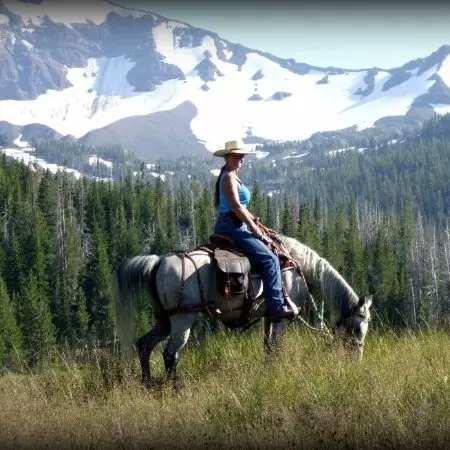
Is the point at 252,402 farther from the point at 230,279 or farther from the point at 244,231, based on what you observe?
the point at 244,231

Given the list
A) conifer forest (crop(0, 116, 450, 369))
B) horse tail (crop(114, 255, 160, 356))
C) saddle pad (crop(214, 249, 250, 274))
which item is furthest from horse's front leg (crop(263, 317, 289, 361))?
conifer forest (crop(0, 116, 450, 369))

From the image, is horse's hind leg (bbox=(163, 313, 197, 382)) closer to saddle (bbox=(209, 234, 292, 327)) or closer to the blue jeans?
saddle (bbox=(209, 234, 292, 327))

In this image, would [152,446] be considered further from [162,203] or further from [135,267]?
[162,203]

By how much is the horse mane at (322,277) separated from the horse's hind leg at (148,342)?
6.40 feet

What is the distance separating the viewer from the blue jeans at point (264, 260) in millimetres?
9688

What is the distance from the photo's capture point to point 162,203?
474 feet

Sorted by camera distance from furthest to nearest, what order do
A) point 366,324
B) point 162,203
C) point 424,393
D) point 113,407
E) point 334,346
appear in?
1. point 162,203
2. point 366,324
3. point 334,346
4. point 113,407
5. point 424,393

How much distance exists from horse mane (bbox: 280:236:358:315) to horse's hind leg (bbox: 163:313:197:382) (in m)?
1.76

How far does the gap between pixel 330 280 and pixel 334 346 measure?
1.29 meters

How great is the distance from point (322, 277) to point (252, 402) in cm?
364

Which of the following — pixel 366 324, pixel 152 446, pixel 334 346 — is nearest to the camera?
pixel 152 446

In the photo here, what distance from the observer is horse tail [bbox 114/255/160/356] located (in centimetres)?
955

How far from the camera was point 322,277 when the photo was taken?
34.4 ft


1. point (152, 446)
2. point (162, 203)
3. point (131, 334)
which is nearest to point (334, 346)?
point (131, 334)
